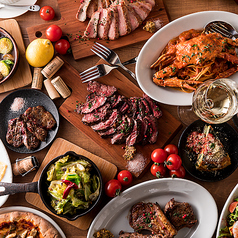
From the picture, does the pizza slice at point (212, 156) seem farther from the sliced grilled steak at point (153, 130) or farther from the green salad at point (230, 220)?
the sliced grilled steak at point (153, 130)

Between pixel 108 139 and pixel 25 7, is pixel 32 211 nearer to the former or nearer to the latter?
pixel 108 139

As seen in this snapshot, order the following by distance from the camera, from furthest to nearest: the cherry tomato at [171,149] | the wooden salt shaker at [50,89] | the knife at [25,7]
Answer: the knife at [25,7], the wooden salt shaker at [50,89], the cherry tomato at [171,149]

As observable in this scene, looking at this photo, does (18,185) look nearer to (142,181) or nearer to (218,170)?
(142,181)

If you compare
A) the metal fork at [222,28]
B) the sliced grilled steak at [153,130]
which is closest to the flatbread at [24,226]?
the sliced grilled steak at [153,130]

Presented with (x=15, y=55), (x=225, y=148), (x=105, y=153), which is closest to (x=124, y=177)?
(x=105, y=153)

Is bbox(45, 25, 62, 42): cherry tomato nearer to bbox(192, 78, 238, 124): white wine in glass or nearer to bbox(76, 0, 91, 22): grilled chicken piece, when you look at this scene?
bbox(76, 0, 91, 22): grilled chicken piece

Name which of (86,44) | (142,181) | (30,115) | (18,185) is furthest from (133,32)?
(18,185)
